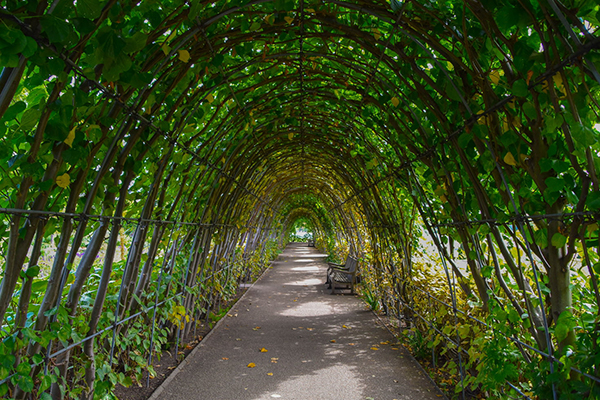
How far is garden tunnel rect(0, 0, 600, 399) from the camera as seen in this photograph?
53.5 inches

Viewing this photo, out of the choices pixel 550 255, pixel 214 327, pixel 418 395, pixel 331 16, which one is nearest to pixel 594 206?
pixel 550 255

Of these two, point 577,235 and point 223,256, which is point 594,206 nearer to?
point 577,235

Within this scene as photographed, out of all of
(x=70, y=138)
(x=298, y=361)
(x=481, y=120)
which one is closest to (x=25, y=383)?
(x=70, y=138)

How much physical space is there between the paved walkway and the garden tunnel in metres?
0.40

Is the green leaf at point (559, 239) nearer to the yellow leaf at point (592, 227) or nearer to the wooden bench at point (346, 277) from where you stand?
the yellow leaf at point (592, 227)

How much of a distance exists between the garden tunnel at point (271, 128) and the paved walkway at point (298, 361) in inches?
15.9

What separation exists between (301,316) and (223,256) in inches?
60.2

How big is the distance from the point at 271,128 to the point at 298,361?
2.38 m

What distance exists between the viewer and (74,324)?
217 cm

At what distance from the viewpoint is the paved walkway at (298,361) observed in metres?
3.13

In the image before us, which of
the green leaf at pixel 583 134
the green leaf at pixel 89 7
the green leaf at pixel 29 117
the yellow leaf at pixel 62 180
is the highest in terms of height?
the green leaf at pixel 89 7

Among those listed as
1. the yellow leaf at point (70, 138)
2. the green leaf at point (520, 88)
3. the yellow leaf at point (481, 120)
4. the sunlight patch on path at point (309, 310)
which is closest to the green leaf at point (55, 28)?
the yellow leaf at point (70, 138)

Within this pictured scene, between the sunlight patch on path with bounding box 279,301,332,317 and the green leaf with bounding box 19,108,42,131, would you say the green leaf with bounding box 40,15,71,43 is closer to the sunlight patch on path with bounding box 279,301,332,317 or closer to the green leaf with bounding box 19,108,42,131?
the green leaf with bounding box 19,108,42,131

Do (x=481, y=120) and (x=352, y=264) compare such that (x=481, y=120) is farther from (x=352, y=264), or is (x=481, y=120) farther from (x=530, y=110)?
(x=352, y=264)
